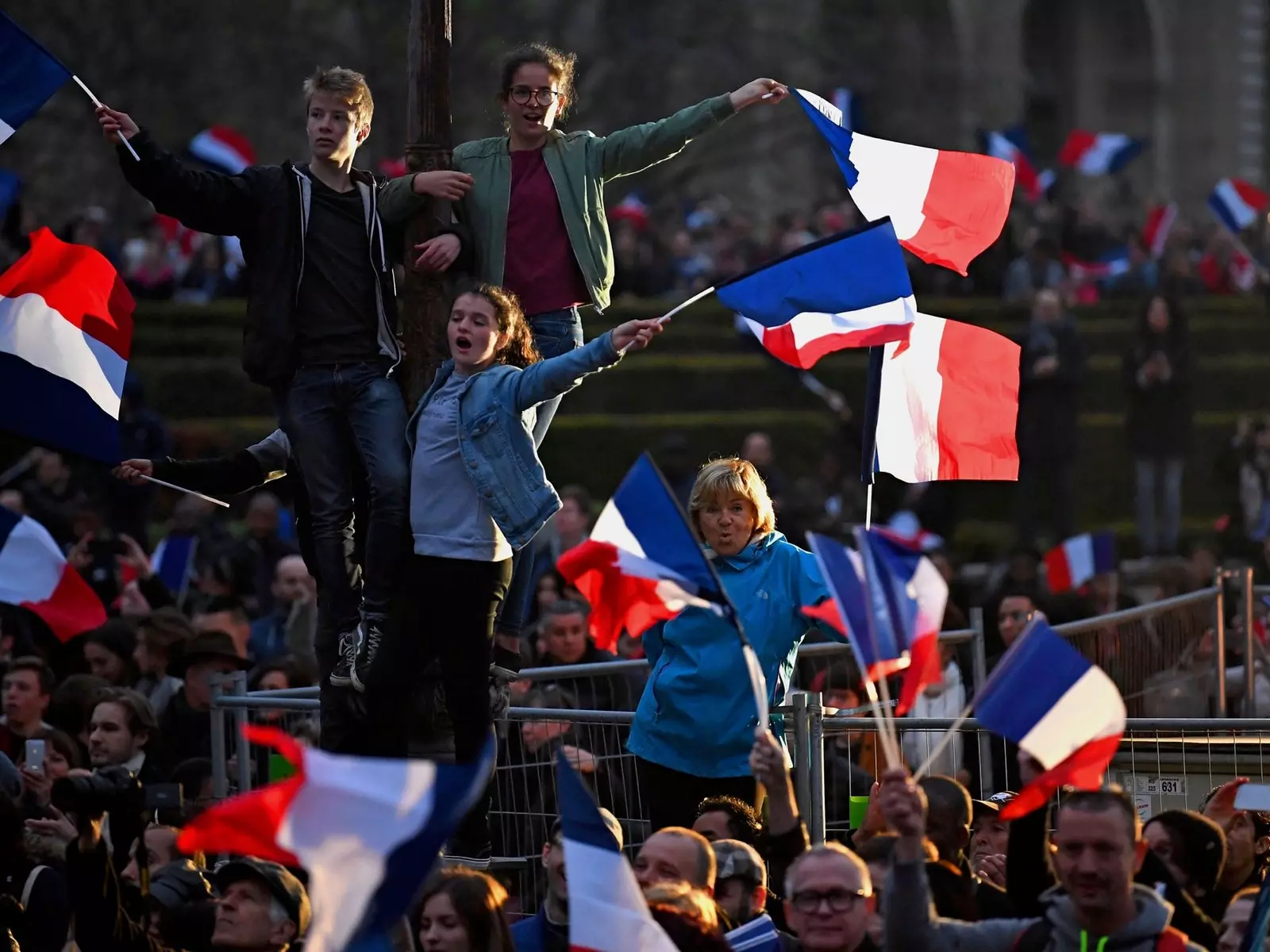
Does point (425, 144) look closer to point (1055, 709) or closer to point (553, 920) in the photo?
point (553, 920)

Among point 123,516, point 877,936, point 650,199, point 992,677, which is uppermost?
point 650,199

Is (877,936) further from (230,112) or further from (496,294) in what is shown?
(230,112)

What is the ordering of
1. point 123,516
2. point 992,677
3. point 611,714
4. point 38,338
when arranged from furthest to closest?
point 123,516 → point 38,338 → point 611,714 → point 992,677

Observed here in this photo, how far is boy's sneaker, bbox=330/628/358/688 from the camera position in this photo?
8297 millimetres

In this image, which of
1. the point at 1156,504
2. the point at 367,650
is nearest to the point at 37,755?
the point at 367,650

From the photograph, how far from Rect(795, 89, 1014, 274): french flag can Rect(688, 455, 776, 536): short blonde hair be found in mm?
1191

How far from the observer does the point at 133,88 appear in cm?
3631

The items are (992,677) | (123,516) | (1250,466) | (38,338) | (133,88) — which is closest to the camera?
(992,677)

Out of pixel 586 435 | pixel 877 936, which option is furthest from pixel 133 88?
pixel 877 936

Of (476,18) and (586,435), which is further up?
(476,18)

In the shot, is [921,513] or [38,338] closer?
[38,338]

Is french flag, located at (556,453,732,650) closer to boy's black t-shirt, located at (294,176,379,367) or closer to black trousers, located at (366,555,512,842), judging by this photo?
black trousers, located at (366,555,512,842)

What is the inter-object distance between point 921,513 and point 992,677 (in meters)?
14.1

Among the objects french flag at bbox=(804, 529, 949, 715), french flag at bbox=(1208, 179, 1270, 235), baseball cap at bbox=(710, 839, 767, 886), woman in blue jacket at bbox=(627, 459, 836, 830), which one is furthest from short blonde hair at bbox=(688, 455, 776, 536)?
french flag at bbox=(1208, 179, 1270, 235)
